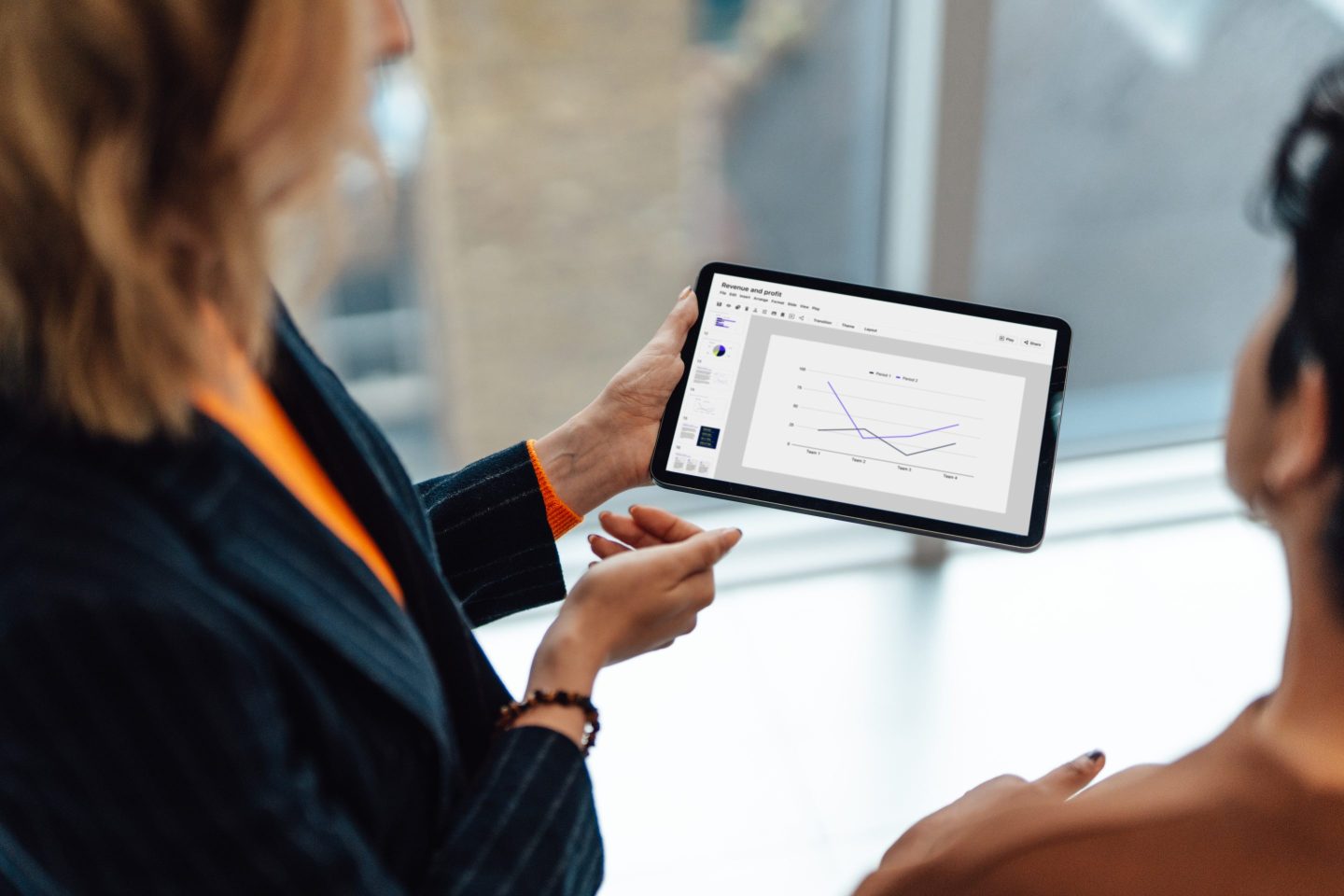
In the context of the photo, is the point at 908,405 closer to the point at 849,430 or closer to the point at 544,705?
the point at 849,430

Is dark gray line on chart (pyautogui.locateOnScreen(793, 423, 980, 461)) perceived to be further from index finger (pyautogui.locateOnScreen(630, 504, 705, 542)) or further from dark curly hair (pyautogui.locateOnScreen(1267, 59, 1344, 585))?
dark curly hair (pyautogui.locateOnScreen(1267, 59, 1344, 585))

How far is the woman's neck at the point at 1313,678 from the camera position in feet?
2.42

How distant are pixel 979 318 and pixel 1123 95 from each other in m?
1.21

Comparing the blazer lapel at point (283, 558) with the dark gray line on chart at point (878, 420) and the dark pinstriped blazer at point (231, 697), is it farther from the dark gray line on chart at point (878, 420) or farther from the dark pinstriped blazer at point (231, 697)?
the dark gray line on chart at point (878, 420)

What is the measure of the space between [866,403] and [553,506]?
0.30 metres

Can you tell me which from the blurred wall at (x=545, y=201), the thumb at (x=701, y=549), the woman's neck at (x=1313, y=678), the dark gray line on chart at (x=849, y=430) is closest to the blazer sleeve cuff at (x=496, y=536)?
the thumb at (x=701, y=549)

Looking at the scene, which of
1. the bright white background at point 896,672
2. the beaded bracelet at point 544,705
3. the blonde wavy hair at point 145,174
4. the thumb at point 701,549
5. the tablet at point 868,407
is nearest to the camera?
the blonde wavy hair at point 145,174

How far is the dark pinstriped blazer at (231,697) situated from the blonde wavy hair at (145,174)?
4 centimetres

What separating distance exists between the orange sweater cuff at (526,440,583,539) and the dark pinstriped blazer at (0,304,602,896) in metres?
0.25

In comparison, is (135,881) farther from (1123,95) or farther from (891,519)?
(1123,95)

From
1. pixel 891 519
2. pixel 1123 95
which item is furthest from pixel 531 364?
pixel 891 519

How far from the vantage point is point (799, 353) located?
1139 mm

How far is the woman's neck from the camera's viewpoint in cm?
74

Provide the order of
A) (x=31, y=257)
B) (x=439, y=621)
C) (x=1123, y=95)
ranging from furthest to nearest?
1. (x=1123, y=95)
2. (x=439, y=621)
3. (x=31, y=257)
